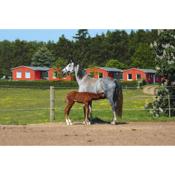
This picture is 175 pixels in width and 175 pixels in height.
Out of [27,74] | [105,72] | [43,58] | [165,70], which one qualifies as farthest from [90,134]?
[27,74]

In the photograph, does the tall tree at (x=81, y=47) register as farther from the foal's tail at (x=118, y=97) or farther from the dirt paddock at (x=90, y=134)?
the dirt paddock at (x=90, y=134)

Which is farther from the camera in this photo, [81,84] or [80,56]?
[80,56]

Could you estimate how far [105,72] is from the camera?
18969 mm

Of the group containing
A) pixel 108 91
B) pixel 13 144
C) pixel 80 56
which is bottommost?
pixel 13 144

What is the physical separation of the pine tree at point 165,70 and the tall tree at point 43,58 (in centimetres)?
477

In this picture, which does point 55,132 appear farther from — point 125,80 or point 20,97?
point 20,97

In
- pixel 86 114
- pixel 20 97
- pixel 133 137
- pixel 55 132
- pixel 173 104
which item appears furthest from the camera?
pixel 20 97

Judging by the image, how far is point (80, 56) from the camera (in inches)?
725

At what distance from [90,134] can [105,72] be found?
7.81m

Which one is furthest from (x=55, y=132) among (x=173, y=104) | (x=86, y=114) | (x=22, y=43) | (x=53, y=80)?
(x=22, y=43)

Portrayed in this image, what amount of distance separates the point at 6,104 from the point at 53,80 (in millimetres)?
5039

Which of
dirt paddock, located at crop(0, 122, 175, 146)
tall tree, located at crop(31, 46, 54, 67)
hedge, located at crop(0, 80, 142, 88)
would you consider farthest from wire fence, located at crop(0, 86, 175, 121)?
dirt paddock, located at crop(0, 122, 175, 146)

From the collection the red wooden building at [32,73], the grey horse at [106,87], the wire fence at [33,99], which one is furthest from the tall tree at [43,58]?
the grey horse at [106,87]

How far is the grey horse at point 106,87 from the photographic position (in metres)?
14.0
